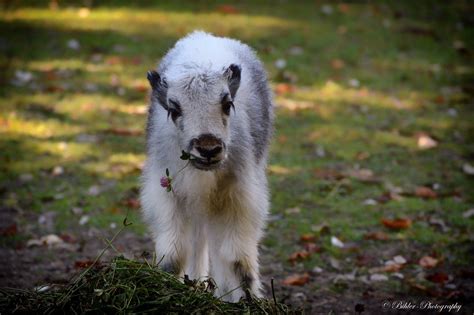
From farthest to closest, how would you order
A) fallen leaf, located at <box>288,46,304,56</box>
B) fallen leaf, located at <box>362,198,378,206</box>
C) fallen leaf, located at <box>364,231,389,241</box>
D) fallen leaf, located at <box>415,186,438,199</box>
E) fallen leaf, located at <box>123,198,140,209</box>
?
fallen leaf, located at <box>288,46,304,56</box> < fallen leaf, located at <box>415,186,438,199</box> < fallen leaf, located at <box>362,198,378,206</box> < fallen leaf, located at <box>123,198,140,209</box> < fallen leaf, located at <box>364,231,389,241</box>

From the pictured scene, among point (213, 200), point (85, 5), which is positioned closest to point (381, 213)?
point (213, 200)

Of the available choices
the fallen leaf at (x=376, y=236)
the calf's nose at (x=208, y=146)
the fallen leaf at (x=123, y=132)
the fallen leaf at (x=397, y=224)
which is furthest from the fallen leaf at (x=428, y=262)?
the fallen leaf at (x=123, y=132)

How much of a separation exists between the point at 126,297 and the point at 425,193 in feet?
15.1

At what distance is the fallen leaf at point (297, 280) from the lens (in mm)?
5891

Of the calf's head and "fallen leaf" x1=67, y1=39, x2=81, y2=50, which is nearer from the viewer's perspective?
the calf's head

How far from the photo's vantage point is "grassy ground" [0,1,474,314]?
7059mm

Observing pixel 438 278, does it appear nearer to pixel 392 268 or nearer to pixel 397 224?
pixel 392 268

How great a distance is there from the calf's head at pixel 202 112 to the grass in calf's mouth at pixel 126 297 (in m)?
0.73

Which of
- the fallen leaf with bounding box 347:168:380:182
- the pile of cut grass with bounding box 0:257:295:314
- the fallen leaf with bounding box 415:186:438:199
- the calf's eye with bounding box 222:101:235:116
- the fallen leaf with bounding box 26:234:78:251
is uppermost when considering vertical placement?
the calf's eye with bounding box 222:101:235:116

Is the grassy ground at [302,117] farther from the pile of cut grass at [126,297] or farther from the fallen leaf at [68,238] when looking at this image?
the pile of cut grass at [126,297]

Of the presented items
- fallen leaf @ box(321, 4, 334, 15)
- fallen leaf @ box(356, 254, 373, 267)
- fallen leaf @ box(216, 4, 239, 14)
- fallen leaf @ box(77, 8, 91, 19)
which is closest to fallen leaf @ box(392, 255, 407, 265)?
fallen leaf @ box(356, 254, 373, 267)

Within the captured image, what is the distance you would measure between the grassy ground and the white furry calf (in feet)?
3.54

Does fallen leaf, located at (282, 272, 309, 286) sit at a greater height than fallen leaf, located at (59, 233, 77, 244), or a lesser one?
greater

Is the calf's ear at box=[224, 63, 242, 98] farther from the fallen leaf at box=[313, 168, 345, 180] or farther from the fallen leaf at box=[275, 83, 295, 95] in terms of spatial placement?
the fallen leaf at box=[275, 83, 295, 95]
